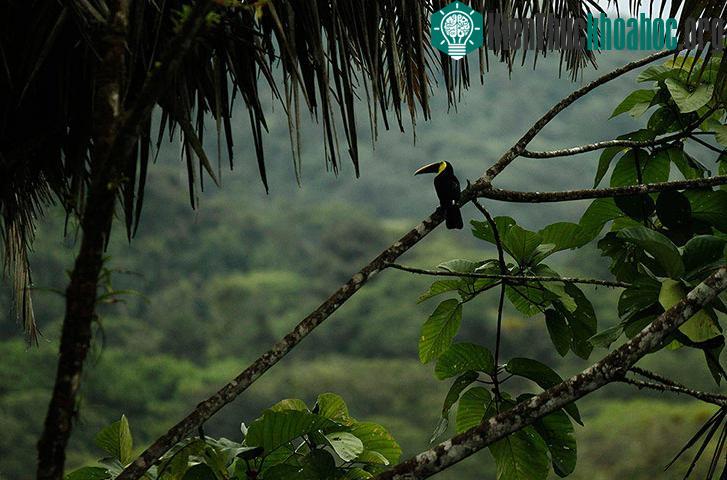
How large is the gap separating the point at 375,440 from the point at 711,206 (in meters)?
0.84

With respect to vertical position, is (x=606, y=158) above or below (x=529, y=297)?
above

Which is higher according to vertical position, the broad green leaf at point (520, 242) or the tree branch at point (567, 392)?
the broad green leaf at point (520, 242)

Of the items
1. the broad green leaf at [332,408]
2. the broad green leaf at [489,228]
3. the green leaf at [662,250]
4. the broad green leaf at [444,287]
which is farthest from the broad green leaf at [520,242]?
the broad green leaf at [332,408]

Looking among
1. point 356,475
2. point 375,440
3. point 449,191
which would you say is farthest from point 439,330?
point 449,191

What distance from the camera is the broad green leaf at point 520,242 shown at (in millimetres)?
1620

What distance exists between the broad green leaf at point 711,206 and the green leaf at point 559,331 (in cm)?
35

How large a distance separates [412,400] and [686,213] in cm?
2035

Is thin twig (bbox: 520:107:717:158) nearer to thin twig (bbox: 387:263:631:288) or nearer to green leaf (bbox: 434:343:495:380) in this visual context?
thin twig (bbox: 387:263:631:288)

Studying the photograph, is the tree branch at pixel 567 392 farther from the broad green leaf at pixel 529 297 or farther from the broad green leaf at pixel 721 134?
the broad green leaf at pixel 721 134

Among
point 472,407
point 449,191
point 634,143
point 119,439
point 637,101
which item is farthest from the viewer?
point 449,191

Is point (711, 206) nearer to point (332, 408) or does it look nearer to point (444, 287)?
point (444, 287)

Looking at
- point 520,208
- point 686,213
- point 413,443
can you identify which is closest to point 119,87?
point 686,213

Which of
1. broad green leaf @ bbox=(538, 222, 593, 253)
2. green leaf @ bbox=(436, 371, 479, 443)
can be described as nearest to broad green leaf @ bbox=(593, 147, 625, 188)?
broad green leaf @ bbox=(538, 222, 593, 253)

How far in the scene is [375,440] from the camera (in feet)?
5.02
